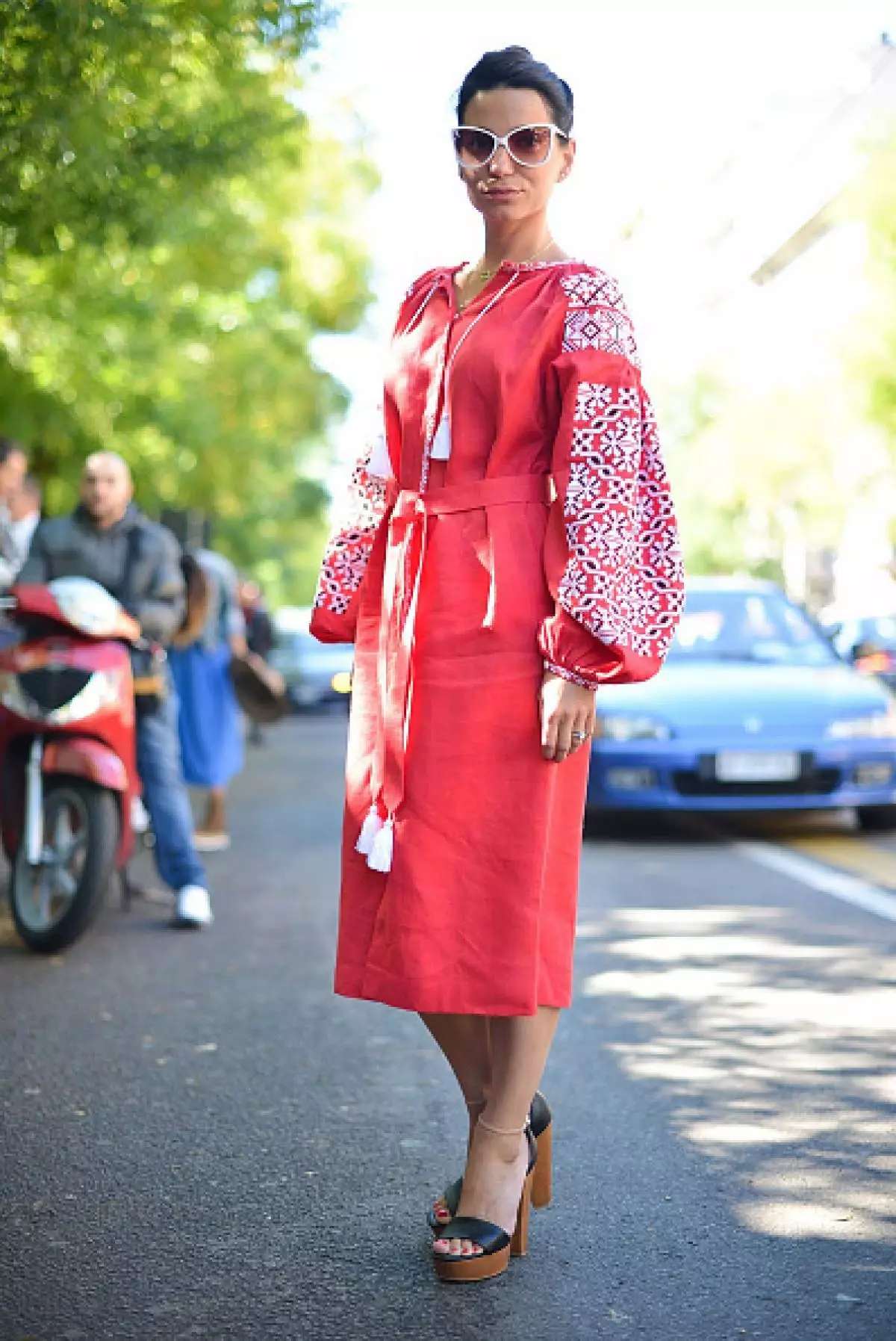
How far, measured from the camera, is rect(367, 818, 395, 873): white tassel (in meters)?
3.40

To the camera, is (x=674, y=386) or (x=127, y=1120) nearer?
(x=127, y=1120)

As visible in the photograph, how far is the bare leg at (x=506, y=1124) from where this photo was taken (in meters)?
3.45

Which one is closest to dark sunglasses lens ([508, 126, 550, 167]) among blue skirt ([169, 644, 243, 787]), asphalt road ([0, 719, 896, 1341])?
asphalt road ([0, 719, 896, 1341])

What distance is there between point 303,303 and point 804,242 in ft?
53.4

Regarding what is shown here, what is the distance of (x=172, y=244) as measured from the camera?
1476 cm

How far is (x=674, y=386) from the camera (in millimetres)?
68000

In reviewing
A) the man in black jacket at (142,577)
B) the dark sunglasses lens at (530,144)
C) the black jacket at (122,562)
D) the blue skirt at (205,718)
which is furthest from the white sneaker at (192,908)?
the dark sunglasses lens at (530,144)

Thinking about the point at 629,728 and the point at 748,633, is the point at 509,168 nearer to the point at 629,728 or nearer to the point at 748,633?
the point at 629,728

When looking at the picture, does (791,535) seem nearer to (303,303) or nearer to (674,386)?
(674,386)

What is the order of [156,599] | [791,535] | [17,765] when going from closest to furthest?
1. [17,765]
2. [156,599]
3. [791,535]

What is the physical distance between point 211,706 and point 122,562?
343 centimetres

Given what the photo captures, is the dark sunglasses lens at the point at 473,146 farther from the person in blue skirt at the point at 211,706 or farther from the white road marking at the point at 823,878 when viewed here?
the person in blue skirt at the point at 211,706

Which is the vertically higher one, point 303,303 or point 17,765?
point 303,303

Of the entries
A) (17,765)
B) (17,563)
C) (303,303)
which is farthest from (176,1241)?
(303,303)
